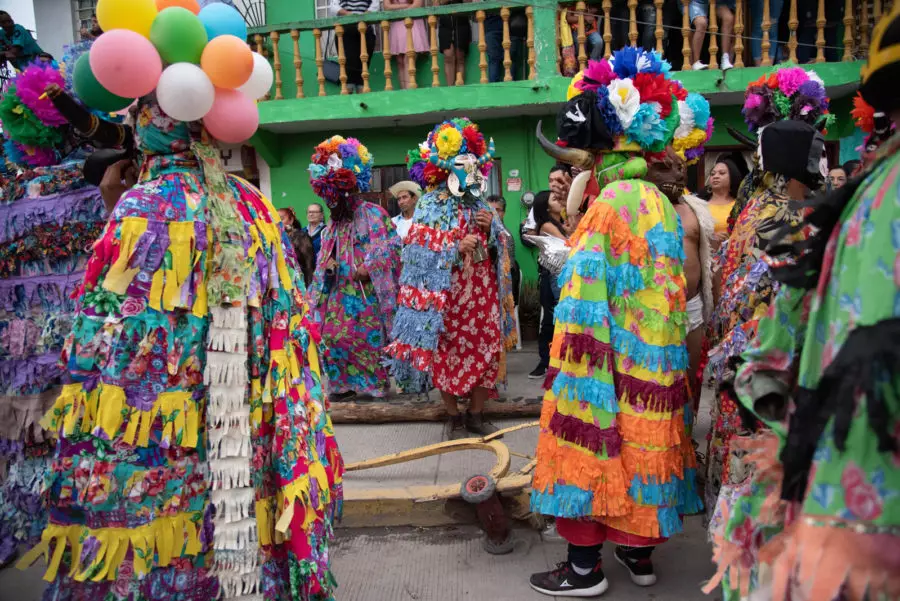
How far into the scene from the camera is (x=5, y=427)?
2.99 metres

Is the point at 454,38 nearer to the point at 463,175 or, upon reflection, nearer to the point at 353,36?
the point at 353,36

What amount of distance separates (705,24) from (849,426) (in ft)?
29.8

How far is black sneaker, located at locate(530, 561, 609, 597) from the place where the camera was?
115 inches

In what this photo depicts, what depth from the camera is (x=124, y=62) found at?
1913 millimetres

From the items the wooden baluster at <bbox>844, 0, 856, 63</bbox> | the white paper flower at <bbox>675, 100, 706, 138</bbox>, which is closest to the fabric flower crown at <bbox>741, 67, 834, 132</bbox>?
the white paper flower at <bbox>675, 100, 706, 138</bbox>

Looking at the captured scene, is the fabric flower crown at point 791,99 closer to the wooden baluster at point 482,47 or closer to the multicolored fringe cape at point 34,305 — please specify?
the multicolored fringe cape at point 34,305

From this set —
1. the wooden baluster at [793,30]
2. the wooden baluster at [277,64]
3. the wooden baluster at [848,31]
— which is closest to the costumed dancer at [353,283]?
the wooden baluster at [277,64]

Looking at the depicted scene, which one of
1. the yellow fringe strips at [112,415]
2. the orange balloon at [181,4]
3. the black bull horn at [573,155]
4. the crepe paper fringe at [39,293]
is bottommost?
the yellow fringe strips at [112,415]

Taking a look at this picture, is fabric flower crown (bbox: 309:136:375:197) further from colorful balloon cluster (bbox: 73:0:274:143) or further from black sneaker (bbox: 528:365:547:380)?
colorful balloon cluster (bbox: 73:0:274:143)

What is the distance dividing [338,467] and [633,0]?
8344 mm

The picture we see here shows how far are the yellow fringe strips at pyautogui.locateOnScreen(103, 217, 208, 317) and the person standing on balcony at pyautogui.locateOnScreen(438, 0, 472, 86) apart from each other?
801 cm

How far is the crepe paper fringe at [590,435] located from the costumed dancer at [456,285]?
224 centimetres

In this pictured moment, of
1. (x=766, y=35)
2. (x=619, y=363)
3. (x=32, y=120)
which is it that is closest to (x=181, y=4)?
(x=32, y=120)

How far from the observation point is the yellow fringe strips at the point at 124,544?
1980 millimetres
